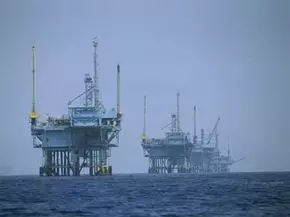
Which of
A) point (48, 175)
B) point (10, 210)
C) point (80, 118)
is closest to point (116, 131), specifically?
point (80, 118)

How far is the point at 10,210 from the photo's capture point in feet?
211

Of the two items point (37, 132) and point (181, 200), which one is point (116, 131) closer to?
point (37, 132)

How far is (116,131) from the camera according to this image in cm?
17600

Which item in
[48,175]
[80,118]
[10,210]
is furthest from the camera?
[48,175]

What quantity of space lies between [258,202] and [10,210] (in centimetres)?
2391

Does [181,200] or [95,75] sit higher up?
[95,75]

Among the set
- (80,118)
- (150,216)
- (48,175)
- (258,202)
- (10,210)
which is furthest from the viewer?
(48,175)

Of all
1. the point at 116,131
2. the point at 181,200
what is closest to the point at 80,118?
the point at 116,131

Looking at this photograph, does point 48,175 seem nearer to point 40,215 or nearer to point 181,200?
point 181,200

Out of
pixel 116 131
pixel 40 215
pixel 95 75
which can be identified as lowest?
pixel 40 215

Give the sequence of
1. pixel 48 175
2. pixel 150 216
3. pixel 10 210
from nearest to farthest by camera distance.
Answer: pixel 150 216, pixel 10 210, pixel 48 175

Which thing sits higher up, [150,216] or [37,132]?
[37,132]

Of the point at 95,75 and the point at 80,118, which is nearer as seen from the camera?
the point at 80,118

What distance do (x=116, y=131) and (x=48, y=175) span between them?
900 inches
